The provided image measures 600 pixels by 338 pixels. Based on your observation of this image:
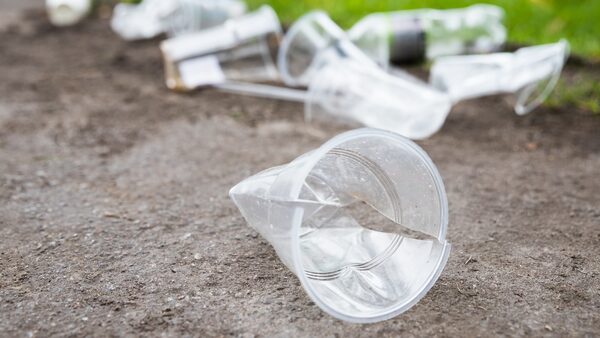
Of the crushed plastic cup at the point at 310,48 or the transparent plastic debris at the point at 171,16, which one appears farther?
the transparent plastic debris at the point at 171,16

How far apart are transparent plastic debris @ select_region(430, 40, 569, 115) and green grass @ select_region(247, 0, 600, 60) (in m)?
0.64

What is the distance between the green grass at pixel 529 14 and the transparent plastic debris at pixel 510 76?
0.64 metres

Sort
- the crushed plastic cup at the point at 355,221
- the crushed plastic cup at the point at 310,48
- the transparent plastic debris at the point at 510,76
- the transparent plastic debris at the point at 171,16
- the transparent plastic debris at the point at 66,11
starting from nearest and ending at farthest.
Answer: the crushed plastic cup at the point at 355,221, the transparent plastic debris at the point at 510,76, the crushed plastic cup at the point at 310,48, the transparent plastic debris at the point at 171,16, the transparent plastic debris at the point at 66,11

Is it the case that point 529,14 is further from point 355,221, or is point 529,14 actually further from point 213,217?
point 213,217

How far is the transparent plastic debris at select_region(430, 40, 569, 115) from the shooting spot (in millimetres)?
2939

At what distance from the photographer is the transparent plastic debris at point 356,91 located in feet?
8.87

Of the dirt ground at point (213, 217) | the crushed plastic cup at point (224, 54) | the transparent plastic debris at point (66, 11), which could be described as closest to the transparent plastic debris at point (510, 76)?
the dirt ground at point (213, 217)

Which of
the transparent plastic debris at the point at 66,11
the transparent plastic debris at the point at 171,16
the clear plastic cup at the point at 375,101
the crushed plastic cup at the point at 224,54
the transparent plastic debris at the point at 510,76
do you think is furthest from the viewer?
the transparent plastic debris at the point at 66,11

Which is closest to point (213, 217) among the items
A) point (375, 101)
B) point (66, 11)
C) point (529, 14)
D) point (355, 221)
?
point (355, 221)

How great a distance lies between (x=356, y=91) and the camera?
2.81 meters

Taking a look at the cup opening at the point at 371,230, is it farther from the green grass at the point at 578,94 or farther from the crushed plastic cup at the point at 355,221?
the green grass at the point at 578,94

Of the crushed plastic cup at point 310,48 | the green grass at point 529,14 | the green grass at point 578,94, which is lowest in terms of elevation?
the green grass at point 578,94

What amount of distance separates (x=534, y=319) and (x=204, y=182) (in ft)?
4.01

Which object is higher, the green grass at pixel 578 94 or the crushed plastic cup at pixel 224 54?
the crushed plastic cup at pixel 224 54
